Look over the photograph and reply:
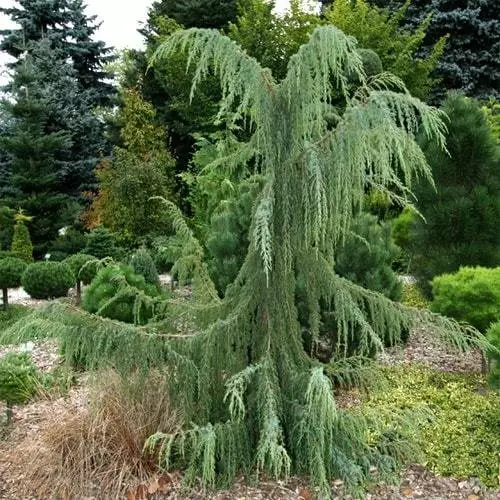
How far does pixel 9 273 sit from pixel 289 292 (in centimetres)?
732

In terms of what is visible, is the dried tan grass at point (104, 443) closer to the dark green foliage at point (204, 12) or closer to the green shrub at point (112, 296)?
the green shrub at point (112, 296)

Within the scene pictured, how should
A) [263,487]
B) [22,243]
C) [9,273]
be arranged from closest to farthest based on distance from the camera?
[263,487] < [9,273] < [22,243]

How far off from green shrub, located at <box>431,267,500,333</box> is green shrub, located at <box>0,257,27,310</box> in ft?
22.6

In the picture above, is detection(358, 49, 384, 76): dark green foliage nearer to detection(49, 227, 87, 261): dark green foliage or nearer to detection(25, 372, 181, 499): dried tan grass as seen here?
detection(49, 227, 87, 261): dark green foliage

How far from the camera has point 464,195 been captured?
20.9ft

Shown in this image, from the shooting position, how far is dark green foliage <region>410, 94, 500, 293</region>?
629 cm

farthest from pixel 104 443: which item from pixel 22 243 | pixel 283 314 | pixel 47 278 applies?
pixel 22 243

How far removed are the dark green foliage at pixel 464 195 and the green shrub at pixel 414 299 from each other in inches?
27.6

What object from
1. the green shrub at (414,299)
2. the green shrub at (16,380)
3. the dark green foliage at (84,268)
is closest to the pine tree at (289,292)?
the green shrub at (16,380)

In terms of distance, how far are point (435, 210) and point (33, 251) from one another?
33.5ft

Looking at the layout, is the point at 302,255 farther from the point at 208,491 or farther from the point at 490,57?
the point at 490,57

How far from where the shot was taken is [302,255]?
10.3ft

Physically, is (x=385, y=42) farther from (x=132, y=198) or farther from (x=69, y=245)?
(x=69, y=245)

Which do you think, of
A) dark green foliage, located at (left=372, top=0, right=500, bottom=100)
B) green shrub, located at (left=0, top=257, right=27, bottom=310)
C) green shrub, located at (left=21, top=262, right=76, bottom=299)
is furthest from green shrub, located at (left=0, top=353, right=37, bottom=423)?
dark green foliage, located at (left=372, top=0, right=500, bottom=100)
